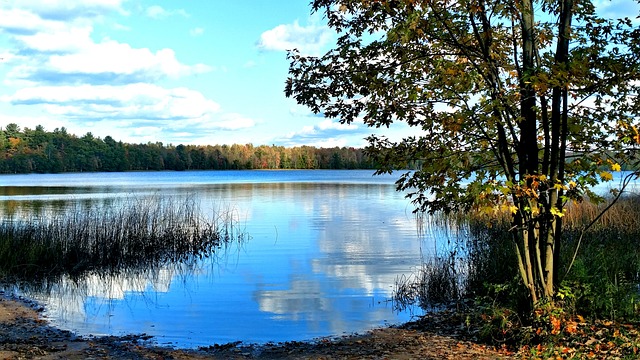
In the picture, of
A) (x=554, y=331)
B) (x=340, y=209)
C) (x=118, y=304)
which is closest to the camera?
(x=554, y=331)

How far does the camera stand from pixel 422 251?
18.8m

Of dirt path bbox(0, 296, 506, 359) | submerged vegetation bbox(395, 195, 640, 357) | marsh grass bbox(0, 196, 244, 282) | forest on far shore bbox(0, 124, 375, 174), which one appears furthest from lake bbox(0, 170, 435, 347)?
forest on far shore bbox(0, 124, 375, 174)

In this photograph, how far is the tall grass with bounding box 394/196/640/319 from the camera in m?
8.01

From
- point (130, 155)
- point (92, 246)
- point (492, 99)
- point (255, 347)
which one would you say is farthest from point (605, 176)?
point (130, 155)

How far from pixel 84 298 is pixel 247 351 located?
5.80m

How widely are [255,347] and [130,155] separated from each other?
152 metres

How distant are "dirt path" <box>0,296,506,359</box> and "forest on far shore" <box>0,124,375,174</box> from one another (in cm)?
11573

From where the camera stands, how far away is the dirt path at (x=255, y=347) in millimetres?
→ 7465

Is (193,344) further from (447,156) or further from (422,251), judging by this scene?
(422,251)

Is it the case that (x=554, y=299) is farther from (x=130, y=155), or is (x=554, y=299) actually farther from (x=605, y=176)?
(x=130, y=155)

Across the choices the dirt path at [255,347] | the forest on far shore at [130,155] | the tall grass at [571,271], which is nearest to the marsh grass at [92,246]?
the dirt path at [255,347]

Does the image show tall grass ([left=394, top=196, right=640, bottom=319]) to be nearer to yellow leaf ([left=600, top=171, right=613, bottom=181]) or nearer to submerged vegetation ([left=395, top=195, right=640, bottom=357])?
submerged vegetation ([left=395, top=195, right=640, bottom=357])

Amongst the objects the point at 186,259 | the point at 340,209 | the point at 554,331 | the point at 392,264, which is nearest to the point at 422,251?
the point at 392,264

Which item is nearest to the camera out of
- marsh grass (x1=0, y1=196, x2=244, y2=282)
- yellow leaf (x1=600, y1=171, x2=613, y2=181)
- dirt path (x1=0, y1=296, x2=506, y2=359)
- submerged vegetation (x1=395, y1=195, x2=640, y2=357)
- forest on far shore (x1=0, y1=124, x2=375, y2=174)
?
yellow leaf (x1=600, y1=171, x2=613, y2=181)
